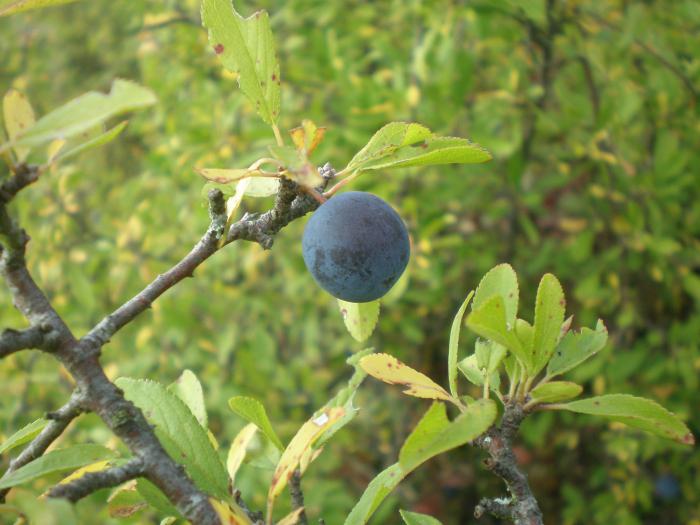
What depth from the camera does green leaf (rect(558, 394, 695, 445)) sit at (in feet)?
2.30

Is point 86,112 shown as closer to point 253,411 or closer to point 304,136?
point 304,136

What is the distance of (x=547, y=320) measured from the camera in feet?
2.51

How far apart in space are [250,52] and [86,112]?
0.28 meters

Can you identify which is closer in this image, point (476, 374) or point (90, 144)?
point (90, 144)

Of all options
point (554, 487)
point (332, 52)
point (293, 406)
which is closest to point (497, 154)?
point (332, 52)

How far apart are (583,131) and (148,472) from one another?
1797 millimetres

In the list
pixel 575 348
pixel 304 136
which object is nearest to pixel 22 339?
pixel 304 136

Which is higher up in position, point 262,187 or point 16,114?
point 16,114

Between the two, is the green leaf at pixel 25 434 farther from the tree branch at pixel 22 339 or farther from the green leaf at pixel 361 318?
the green leaf at pixel 361 318

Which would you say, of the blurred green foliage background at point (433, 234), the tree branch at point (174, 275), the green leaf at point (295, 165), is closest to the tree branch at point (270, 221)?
the tree branch at point (174, 275)

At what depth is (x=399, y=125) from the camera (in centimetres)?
71

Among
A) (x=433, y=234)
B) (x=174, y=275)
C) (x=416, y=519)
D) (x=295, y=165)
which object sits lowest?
(x=433, y=234)

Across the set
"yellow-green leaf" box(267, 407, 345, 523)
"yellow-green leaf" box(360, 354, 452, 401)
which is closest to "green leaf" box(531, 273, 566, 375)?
"yellow-green leaf" box(360, 354, 452, 401)

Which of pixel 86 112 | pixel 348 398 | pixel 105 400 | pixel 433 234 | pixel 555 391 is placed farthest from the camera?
pixel 433 234
